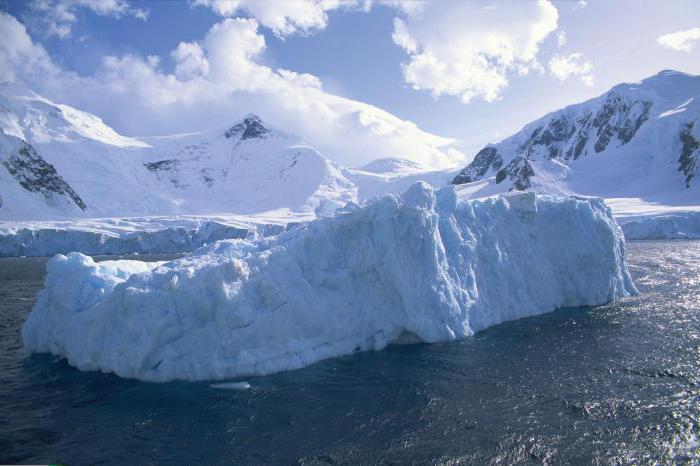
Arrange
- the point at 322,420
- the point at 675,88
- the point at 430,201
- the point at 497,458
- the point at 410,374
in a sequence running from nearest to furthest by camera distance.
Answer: the point at 497,458, the point at 322,420, the point at 410,374, the point at 430,201, the point at 675,88

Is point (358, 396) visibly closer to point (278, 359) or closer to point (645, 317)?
point (278, 359)

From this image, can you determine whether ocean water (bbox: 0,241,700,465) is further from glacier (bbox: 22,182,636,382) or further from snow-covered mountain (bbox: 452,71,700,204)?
snow-covered mountain (bbox: 452,71,700,204)

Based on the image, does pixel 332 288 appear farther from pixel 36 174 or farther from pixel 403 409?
pixel 36 174

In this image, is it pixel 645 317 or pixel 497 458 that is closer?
pixel 497 458

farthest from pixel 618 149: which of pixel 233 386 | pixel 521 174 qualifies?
pixel 233 386

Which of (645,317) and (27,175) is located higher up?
(27,175)

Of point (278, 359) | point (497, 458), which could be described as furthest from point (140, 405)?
point (497, 458)

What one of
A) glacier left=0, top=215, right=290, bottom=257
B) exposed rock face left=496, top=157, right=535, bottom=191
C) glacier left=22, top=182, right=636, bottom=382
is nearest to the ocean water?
glacier left=22, top=182, right=636, bottom=382

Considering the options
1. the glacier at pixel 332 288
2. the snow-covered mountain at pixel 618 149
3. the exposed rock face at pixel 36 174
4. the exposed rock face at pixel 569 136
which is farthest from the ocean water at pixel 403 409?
the exposed rock face at pixel 36 174
